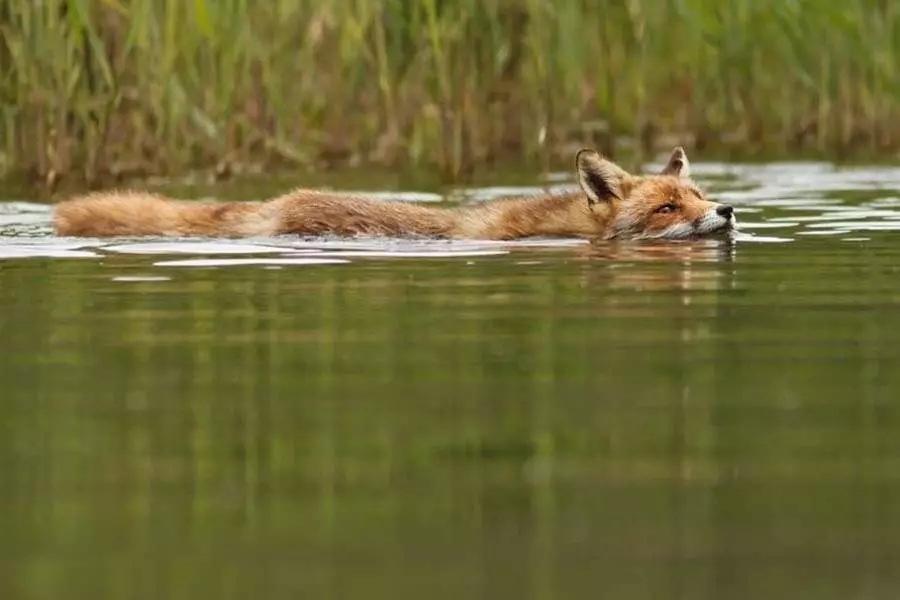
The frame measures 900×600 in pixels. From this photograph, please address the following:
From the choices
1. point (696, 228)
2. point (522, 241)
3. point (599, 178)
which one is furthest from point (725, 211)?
point (522, 241)

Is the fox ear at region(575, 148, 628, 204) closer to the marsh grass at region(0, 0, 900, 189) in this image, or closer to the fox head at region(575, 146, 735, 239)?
the fox head at region(575, 146, 735, 239)

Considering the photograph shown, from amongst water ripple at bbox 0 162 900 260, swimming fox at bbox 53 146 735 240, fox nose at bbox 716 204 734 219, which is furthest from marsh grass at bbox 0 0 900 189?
fox nose at bbox 716 204 734 219

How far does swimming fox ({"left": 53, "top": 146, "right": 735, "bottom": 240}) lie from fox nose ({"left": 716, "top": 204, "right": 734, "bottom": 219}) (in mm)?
266

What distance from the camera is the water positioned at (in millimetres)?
4258

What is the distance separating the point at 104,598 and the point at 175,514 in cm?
87

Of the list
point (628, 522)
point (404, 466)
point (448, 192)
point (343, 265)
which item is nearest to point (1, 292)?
point (343, 265)

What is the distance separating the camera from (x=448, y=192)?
672 inches

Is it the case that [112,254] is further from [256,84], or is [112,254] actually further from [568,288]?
[256,84]

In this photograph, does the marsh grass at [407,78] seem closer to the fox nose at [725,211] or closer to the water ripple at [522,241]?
the water ripple at [522,241]

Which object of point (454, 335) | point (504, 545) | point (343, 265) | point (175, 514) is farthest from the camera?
point (343, 265)

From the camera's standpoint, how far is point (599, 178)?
13.7m

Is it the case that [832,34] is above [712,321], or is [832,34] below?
above

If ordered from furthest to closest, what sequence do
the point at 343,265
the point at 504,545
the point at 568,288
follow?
the point at 343,265 < the point at 568,288 < the point at 504,545

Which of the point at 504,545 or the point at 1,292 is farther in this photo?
the point at 1,292
